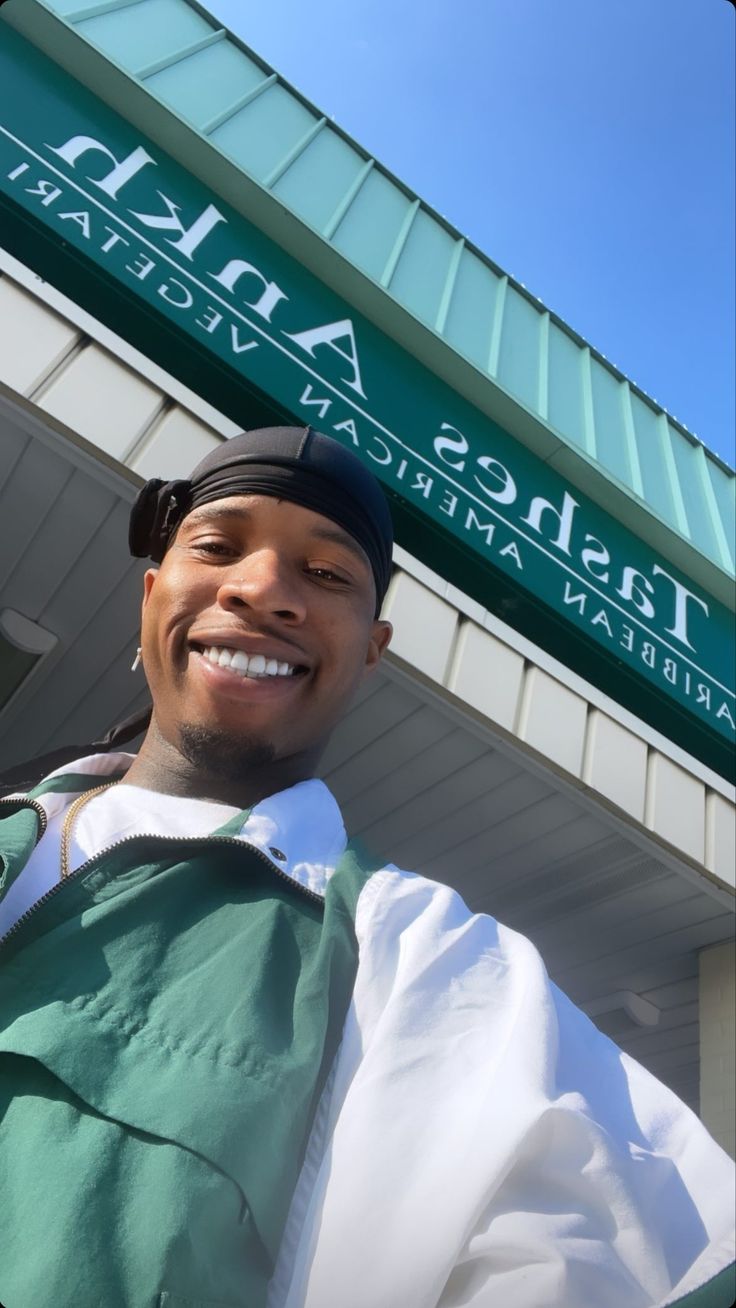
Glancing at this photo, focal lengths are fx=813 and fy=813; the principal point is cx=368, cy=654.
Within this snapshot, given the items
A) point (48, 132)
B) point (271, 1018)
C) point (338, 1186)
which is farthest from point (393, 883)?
point (48, 132)

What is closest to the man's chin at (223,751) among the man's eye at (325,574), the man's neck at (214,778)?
the man's neck at (214,778)

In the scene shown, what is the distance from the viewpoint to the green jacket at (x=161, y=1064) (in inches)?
24.4

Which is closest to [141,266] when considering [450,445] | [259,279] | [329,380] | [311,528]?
[259,279]

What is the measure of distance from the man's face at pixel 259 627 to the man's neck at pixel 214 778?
19 millimetres

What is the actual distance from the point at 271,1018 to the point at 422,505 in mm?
1596

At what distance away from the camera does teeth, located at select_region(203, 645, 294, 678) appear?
1.20 m

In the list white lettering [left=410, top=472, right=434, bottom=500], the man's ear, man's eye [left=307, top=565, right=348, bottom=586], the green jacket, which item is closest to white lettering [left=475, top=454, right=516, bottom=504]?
white lettering [left=410, top=472, right=434, bottom=500]

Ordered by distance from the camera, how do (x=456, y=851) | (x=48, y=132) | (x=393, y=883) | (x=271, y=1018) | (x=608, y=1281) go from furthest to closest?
(x=456, y=851), (x=48, y=132), (x=393, y=883), (x=271, y=1018), (x=608, y=1281)

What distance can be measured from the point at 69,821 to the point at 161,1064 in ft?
1.42

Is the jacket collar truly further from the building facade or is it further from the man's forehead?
the building facade

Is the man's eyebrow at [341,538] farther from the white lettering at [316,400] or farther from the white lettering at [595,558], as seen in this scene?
the white lettering at [595,558]

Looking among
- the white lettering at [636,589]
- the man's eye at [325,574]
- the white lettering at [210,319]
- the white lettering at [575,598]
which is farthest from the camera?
the white lettering at [636,589]

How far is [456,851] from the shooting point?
268cm

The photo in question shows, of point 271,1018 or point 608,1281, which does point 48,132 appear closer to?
point 271,1018
